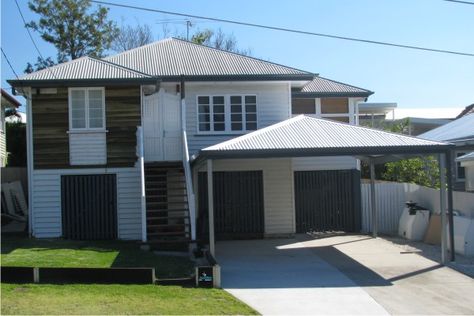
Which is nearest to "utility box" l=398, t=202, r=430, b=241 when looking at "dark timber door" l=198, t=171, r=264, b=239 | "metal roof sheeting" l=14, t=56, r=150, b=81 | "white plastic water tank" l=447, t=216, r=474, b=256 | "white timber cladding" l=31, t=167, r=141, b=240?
"white plastic water tank" l=447, t=216, r=474, b=256

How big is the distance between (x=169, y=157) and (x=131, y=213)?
2.02 meters

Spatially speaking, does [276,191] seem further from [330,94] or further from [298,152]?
[298,152]

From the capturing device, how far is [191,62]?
19500 mm

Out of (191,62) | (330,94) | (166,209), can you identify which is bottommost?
(166,209)

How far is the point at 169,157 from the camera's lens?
17.9m

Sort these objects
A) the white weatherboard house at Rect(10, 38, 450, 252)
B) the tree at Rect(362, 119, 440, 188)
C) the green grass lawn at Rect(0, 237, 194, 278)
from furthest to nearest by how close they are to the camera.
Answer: the tree at Rect(362, 119, 440, 188) < the white weatherboard house at Rect(10, 38, 450, 252) < the green grass lawn at Rect(0, 237, 194, 278)

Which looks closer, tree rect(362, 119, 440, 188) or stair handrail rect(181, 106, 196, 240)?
stair handrail rect(181, 106, 196, 240)

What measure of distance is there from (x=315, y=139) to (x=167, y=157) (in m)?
5.90

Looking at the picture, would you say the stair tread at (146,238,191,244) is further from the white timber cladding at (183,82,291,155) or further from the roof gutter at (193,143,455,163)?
the white timber cladding at (183,82,291,155)

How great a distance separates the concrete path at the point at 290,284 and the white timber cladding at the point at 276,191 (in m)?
2.86

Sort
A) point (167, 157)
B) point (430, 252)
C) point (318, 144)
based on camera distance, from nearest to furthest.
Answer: point (318, 144)
point (430, 252)
point (167, 157)

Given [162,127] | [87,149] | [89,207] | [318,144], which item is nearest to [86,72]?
[87,149]

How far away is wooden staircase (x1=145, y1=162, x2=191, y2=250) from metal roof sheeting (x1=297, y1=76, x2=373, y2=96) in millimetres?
6064

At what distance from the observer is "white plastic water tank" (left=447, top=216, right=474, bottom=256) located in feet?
47.9
